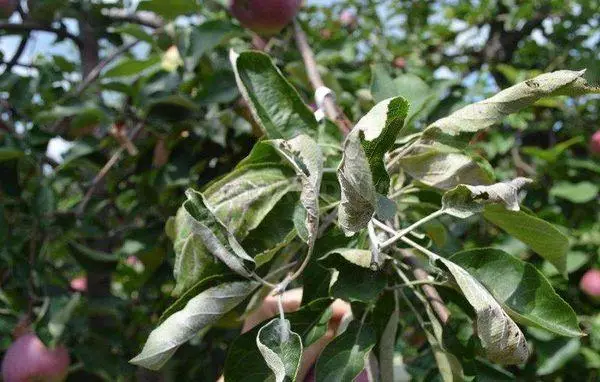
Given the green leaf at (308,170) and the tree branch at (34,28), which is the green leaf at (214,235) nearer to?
the green leaf at (308,170)

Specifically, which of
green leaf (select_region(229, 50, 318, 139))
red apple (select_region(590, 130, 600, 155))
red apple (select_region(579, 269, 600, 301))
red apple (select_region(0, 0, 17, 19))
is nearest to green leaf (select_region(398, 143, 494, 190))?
green leaf (select_region(229, 50, 318, 139))

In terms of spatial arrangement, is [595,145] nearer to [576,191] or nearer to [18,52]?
[576,191]

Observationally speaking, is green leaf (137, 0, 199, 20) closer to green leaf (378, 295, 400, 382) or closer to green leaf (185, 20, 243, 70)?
green leaf (185, 20, 243, 70)

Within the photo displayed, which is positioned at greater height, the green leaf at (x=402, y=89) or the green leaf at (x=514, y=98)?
the green leaf at (x=514, y=98)

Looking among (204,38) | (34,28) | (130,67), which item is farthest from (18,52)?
A: (204,38)

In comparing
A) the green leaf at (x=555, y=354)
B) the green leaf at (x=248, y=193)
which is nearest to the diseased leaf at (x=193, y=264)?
the green leaf at (x=248, y=193)
